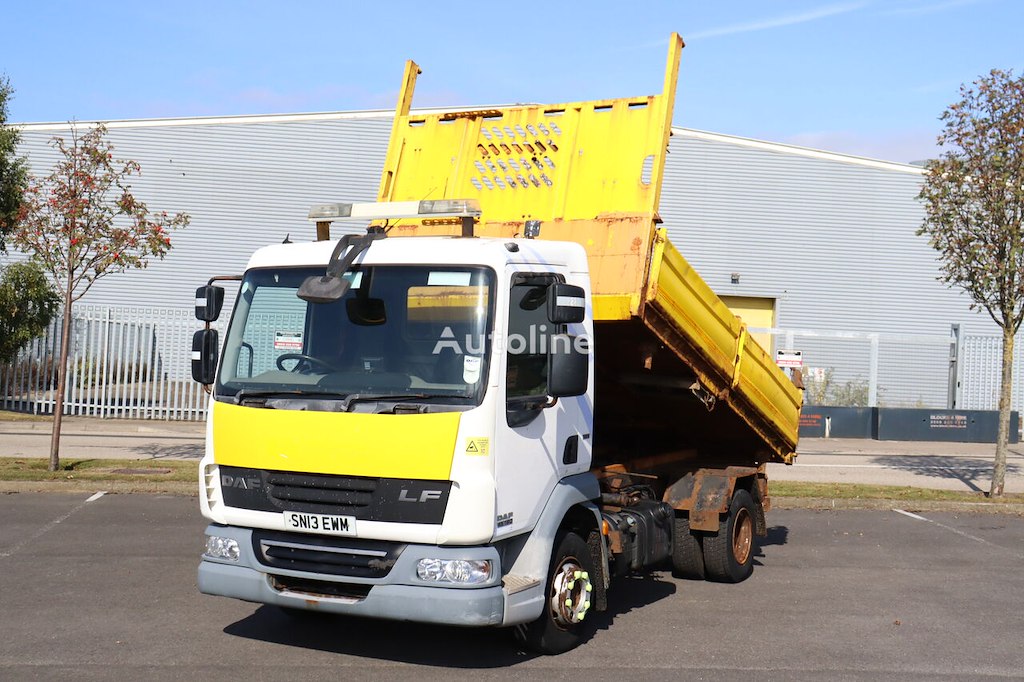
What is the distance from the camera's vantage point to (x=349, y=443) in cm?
601

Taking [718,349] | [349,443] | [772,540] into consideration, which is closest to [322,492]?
[349,443]

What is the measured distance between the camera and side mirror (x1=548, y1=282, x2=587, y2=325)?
636cm

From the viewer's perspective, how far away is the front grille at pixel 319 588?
20.1ft

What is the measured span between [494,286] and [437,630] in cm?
261

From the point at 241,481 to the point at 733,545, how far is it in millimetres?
4787

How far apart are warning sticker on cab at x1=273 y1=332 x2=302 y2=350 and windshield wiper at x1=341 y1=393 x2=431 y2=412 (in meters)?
0.62

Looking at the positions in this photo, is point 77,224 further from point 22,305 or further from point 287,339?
point 287,339

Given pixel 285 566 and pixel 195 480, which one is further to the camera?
pixel 195 480

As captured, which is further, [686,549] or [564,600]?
[686,549]

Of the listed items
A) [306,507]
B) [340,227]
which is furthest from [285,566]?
[340,227]

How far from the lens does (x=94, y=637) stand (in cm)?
679

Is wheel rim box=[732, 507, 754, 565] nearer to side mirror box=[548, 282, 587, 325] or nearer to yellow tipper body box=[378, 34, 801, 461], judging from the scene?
yellow tipper body box=[378, 34, 801, 461]

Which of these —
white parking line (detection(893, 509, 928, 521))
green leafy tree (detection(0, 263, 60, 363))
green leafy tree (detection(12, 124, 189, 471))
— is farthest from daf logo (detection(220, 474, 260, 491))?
green leafy tree (detection(0, 263, 60, 363))

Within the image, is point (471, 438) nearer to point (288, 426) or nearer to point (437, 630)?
point (288, 426)
